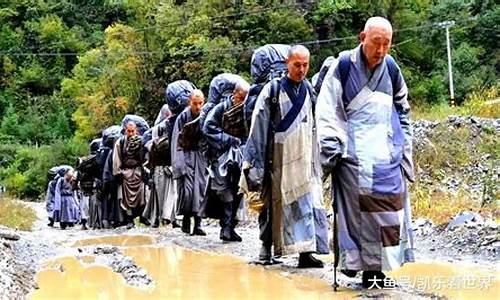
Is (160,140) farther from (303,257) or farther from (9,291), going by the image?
(9,291)

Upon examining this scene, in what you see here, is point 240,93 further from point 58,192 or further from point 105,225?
point 58,192

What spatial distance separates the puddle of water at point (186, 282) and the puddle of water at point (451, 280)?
68cm

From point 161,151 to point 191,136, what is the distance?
1.48m

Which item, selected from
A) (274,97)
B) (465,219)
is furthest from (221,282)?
(465,219)

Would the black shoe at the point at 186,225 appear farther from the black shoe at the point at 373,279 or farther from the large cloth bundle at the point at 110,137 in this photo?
the black shoe at the point at 373,279

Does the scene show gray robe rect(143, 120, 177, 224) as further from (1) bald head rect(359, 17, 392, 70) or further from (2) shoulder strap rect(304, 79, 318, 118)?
(1) bald head rect(359, 17, 392, 70)

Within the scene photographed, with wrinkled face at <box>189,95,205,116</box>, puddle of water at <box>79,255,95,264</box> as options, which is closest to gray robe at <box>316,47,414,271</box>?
puddle of water at <box>79,255,95,264</box>

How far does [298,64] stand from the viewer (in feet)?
23.5

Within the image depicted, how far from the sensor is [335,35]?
37.0 m

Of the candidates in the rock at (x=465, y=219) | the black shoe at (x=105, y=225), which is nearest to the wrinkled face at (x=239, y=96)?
the rock at (x=465, y=219)

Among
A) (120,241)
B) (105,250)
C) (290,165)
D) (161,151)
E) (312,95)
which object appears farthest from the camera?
(161,151)

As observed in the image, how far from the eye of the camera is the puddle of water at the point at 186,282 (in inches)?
249

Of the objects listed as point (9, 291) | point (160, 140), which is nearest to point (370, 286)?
point (9, 291)

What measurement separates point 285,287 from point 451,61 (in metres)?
29.6
